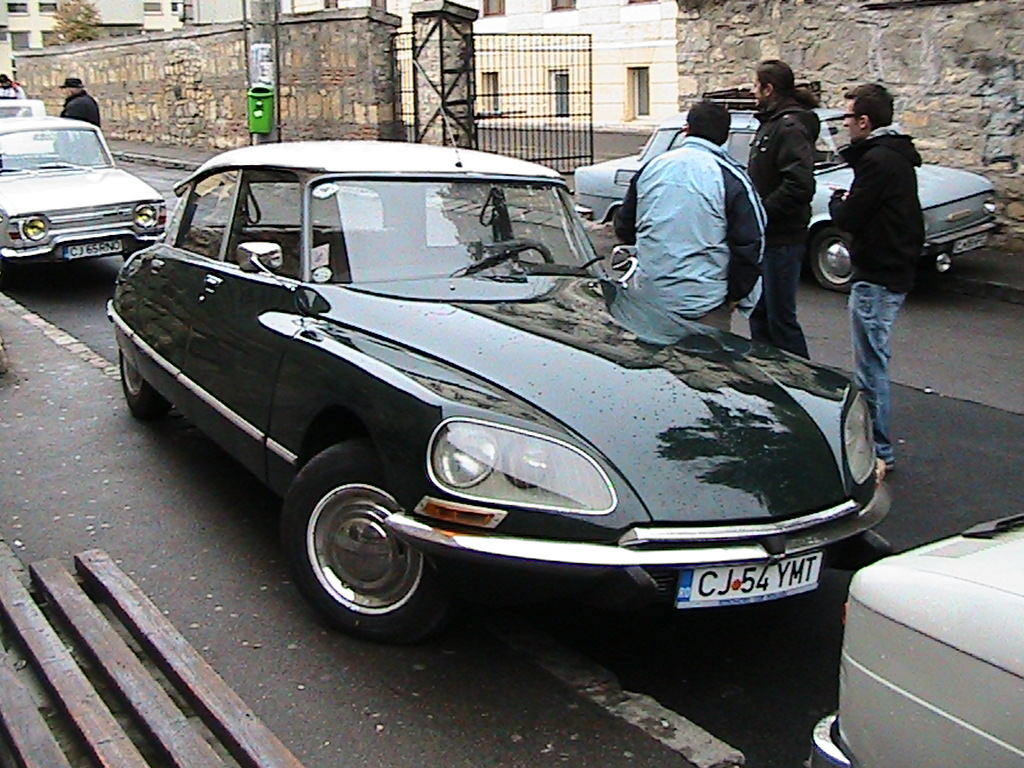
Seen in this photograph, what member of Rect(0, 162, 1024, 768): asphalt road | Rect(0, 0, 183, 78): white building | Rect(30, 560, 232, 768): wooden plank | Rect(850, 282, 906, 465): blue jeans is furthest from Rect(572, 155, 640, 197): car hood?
Rect(0, 0, 183, 78): white building

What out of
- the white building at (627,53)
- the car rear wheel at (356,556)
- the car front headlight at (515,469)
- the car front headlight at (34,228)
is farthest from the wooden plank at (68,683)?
the white building at (627,53)

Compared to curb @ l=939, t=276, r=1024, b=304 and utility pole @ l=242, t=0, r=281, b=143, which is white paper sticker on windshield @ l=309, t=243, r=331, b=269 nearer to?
curb @ l=939, t=276, r=1024, b=304

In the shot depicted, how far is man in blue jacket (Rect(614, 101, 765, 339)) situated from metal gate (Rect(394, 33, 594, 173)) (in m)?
13.9

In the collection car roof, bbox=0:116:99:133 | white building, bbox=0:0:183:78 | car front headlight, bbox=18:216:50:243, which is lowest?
car front headlight, bbox=18:216:50:243

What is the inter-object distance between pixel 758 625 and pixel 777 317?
9.09 ft

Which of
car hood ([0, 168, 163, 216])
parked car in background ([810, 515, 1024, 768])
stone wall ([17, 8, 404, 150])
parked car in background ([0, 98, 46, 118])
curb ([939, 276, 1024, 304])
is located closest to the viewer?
parked car in background ([810, 515, 1024, 768])

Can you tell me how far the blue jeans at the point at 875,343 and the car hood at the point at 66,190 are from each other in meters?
7.79

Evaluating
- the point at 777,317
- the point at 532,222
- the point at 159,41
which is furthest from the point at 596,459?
the point at 159,41

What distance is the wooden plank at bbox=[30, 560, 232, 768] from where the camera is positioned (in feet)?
10.7

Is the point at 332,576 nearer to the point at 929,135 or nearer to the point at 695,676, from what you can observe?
the point at 695,676

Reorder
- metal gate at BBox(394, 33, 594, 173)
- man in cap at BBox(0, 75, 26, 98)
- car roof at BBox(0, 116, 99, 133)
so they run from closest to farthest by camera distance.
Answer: car roof at BBox(0, 116, 99, 133) < metal gate at BBox(394, 33, 594, 173) < man in cap at BBox(0, 75, 26, 98)

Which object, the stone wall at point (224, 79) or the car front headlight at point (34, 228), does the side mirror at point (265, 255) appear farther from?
the stone wall at point (224, 79)

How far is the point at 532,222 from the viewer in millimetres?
5379

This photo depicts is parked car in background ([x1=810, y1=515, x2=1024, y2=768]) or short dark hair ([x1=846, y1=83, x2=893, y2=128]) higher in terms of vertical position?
short dark hair ([x1=846, y1=83, x2=893, y2=128])
